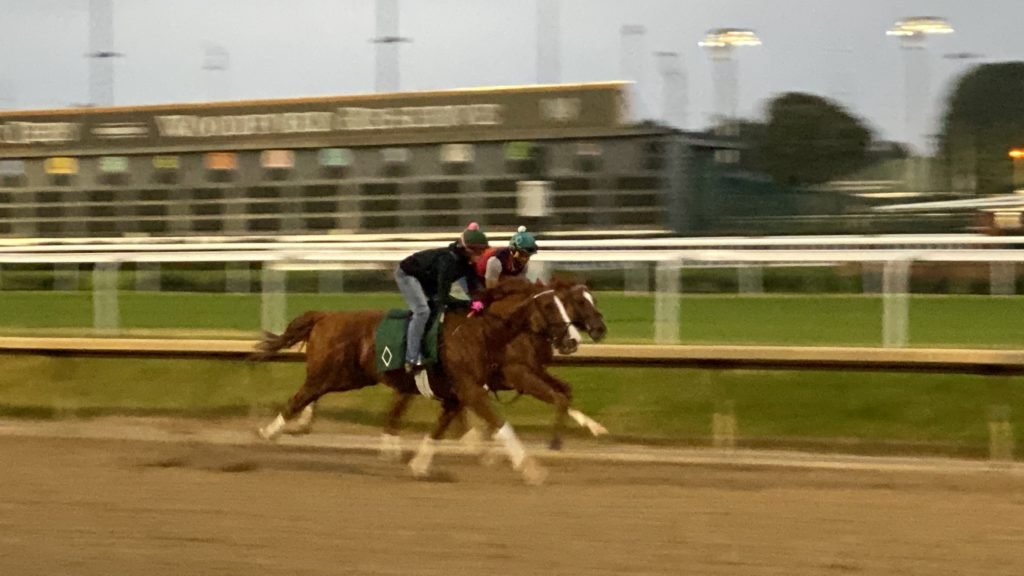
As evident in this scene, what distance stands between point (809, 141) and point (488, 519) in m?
16.1

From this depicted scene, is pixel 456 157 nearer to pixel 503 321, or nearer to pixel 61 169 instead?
pixel 61 169

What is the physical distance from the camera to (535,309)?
9508 mm

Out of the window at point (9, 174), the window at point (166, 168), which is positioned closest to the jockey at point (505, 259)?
the window at point (166, 168)

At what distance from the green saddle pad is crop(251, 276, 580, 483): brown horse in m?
0.06

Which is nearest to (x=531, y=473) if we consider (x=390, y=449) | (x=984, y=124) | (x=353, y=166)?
(x=390, y=449)

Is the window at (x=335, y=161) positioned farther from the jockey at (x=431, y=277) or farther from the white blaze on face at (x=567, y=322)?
the white blaze on face at (x=567, y=322)

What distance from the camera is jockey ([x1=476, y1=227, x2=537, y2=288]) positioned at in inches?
382

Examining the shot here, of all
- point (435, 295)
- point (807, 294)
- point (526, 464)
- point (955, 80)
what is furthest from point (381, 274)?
point (955, 80)

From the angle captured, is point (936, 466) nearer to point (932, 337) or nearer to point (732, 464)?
point (732, 464)

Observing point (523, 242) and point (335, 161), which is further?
point (335, 161)

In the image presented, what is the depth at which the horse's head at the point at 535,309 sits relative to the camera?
31.1 feet

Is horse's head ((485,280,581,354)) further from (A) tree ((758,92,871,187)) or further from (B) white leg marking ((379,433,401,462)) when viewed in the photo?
(A) tree ((758,92,871,187))

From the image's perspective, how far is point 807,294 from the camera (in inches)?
581

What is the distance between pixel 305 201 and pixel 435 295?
43.5 feet
